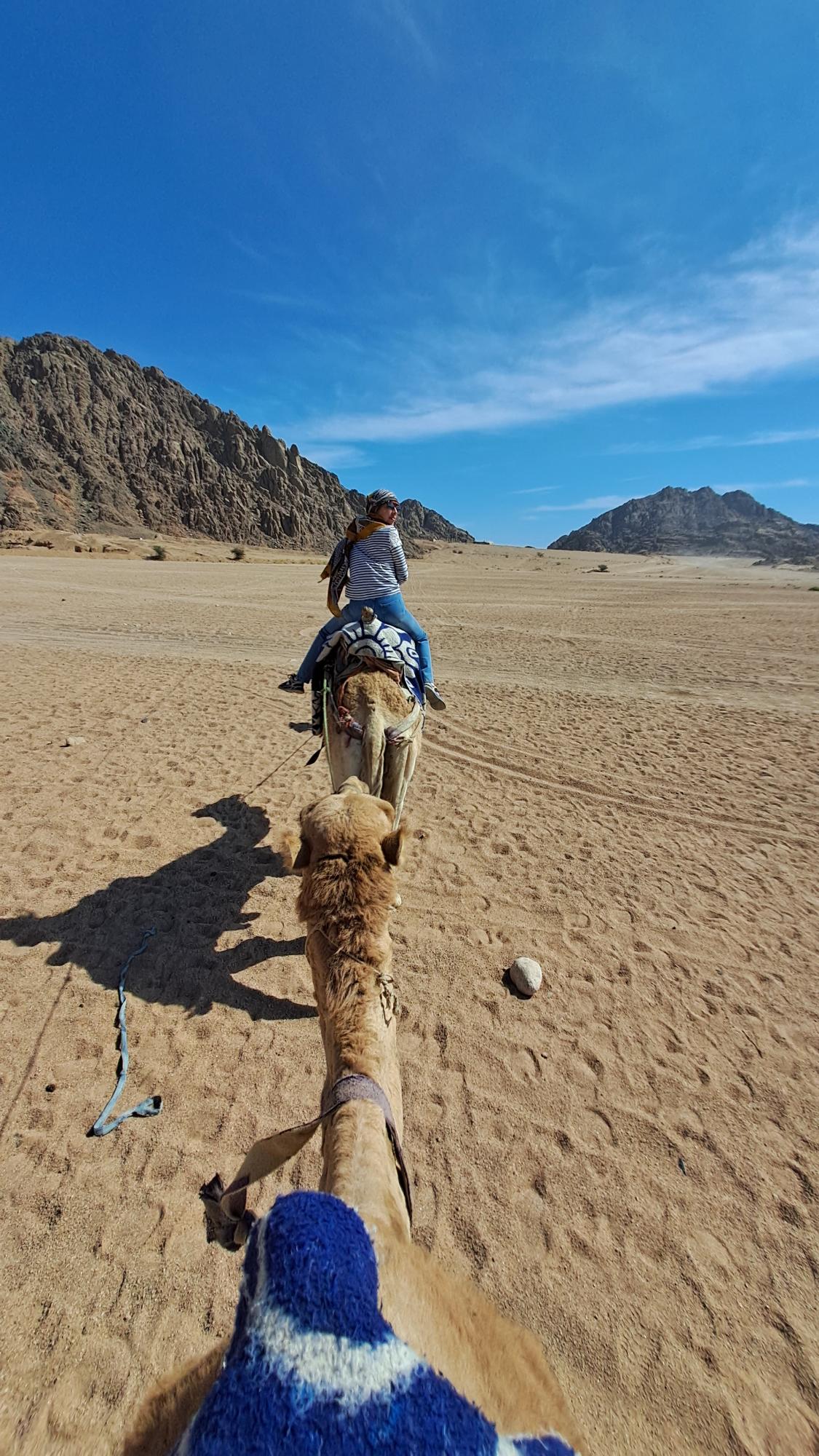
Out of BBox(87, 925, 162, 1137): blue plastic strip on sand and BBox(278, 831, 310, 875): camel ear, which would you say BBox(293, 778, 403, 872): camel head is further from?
BBox(87, 925, 162, 1137): blue plastic strip on sand

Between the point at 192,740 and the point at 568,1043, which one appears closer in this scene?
the point at 568,1043

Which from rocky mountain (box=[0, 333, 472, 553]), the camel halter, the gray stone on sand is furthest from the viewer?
rocky mountain (box=[0, 333, 472, 553])

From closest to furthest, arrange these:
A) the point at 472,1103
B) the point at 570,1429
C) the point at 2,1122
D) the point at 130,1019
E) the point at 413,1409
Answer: the point at 413,1409
the point at 570,1429
the point at 2,1122
the point at 472,1103
the point at 130,1019

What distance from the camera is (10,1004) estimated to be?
3.60m

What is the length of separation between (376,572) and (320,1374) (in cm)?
506

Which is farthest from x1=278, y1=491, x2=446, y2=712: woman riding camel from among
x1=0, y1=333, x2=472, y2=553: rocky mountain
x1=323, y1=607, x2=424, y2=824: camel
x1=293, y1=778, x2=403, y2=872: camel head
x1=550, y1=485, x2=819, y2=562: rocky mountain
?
x1=550, y1=485, x2=819, y2=562: rocky mountain

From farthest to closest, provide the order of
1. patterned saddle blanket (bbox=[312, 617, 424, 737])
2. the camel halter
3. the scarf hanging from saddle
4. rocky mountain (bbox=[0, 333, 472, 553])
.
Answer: rocky mountain (bbox=[0, 333, 472, 553]) → the scarf hanging from saddle → patterned saddle blanket (bbox=[312, 617, 424, 737]) → the camel halter

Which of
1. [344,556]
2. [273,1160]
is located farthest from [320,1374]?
[344,556]

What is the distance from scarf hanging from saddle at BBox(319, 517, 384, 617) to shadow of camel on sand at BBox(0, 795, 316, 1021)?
2796 mm

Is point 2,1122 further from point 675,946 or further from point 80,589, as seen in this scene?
point 80,589

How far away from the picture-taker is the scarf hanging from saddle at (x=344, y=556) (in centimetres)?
507

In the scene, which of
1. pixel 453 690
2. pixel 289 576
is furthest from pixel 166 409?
pixel 453 690

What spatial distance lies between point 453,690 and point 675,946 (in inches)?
350

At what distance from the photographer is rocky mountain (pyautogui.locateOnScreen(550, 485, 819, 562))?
127812 mm
